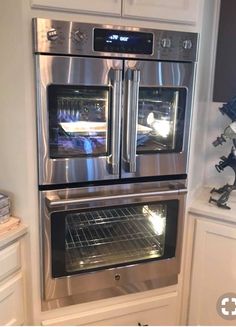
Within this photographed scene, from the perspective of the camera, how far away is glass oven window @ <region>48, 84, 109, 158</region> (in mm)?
1333

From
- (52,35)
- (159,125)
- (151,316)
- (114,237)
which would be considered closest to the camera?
(52,35)

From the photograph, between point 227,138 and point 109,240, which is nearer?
point 109,240

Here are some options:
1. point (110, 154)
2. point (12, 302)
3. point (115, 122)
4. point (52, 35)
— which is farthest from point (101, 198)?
point (52, 35)

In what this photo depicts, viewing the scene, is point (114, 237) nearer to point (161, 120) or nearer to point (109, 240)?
point (109, 240)

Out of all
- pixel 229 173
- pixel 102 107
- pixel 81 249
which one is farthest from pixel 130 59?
pixel 229 173

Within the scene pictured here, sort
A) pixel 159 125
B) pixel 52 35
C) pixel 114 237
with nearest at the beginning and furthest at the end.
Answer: pixel 52 35
pixel 159 125
pixel 114 237

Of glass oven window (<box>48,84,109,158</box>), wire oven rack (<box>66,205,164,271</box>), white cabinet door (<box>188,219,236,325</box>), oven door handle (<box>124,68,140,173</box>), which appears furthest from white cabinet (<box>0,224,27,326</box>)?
white cabinet door (<box>188,219,236,325</box>)

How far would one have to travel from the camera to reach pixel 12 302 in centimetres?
141

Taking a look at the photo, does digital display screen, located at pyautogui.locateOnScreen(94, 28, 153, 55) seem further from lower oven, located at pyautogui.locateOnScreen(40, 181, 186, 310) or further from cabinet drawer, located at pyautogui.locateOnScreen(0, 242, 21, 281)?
cabinet drawer, located at pyautogui.locateOnScreen(0, 242, 21, 281)

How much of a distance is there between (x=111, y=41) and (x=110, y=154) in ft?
1.59

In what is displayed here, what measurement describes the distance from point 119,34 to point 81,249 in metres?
1.02

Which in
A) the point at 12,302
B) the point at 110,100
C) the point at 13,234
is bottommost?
the point at 12,302

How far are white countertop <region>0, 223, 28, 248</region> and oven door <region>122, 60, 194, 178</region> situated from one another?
20.2 inches

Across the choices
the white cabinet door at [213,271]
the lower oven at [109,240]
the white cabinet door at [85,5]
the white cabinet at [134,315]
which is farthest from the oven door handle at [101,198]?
the white cabinet door at [85,5]
